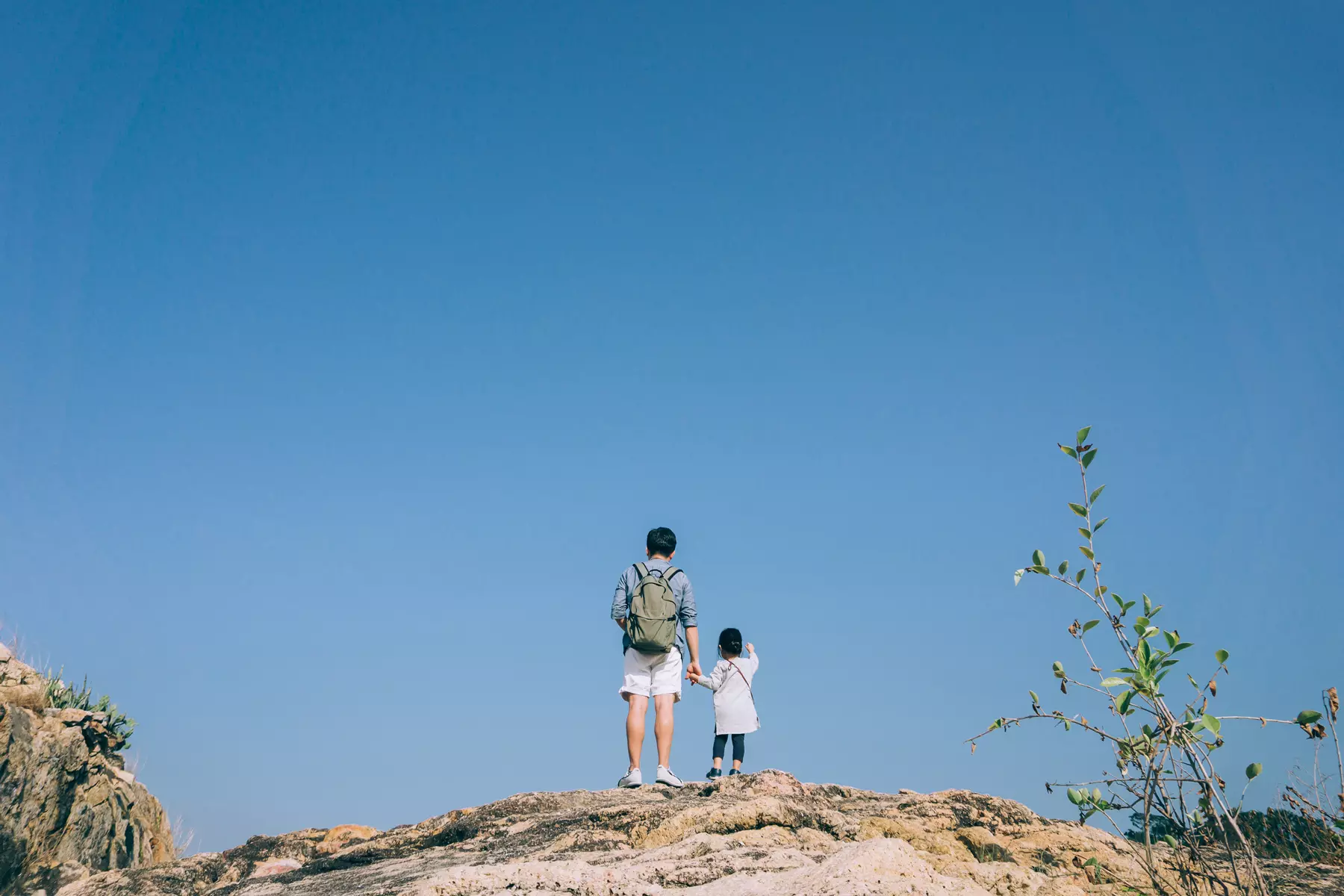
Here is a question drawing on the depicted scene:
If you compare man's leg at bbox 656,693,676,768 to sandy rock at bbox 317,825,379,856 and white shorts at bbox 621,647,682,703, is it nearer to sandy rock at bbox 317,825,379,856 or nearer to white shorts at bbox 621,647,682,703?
white shorts at bbox 621,647,682,703

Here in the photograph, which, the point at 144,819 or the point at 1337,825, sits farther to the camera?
the point at 144,819

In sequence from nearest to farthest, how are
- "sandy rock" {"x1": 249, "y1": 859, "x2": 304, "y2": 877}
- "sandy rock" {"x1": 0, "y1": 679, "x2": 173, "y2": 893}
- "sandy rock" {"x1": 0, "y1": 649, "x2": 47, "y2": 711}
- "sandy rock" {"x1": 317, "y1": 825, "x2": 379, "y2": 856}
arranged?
"sandy rock" {"x1": 249, "y1": 859, "x2": 304, "y2": 877}
"sandy rock" {"x1": 317, "y1": 825, "x2": 379, "y2": 856}
"sandy rock" {"x1": 0, "y1": 679, "x2": 173, "y2": 893}
"sandy rock" {"x1": 0, "y1": 649, "x2": 47, "y2": 711}

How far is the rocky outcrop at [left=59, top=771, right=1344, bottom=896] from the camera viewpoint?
3768mm

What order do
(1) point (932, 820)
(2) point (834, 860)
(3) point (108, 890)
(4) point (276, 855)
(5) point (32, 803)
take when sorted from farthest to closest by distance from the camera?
(5) point (32, 803)
(4) point (276, 855)
(3) point (108, 890)
(1) point (932, 820)
(2) point (834, 860)

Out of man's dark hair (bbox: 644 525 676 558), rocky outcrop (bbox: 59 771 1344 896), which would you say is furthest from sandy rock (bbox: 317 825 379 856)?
man's dark hair (bbox: 644 525 676 558)

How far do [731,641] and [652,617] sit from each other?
8.51 feet

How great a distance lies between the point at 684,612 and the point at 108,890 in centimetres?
438

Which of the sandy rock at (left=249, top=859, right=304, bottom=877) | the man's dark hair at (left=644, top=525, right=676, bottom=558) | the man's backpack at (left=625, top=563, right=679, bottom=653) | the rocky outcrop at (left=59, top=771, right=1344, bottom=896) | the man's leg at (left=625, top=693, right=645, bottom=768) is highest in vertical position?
the man's dark hair at (left=644, top=525, right=676, bottom=558)

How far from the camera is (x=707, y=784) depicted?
639 cm

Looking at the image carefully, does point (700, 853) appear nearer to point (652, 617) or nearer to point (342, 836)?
point (652, 617)

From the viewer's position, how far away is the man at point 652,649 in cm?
737

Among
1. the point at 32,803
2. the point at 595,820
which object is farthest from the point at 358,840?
the point at 32,803

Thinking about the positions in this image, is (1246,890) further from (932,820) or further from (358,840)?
(358,840)

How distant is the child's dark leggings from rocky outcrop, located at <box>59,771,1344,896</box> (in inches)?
102
